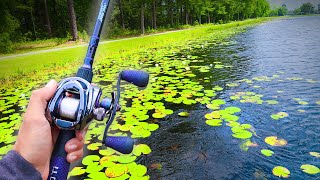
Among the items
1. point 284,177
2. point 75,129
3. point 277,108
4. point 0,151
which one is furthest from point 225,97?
point 75,129

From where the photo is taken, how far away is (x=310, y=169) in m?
2.91

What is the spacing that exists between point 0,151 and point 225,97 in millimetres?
4020

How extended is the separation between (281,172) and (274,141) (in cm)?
73

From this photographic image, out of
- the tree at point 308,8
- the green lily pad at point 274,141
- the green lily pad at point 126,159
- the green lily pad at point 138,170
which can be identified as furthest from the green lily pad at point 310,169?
the tree at point 308,8

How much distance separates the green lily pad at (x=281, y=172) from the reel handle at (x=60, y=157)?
2455mm

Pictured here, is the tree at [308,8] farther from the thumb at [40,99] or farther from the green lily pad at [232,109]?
the thumb at [40,99]

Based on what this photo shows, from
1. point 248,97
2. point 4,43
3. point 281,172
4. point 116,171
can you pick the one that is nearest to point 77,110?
point 116,171

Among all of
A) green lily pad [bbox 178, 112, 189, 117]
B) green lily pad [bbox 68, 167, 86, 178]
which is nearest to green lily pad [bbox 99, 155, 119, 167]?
green lily pad [bbox 68, 167, 86, 178]

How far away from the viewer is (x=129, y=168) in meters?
3.00

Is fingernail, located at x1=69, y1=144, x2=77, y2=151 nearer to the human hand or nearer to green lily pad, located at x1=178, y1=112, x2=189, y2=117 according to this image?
the human hand

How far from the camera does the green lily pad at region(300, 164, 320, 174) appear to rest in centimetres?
287

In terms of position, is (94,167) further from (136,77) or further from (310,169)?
(310,169)

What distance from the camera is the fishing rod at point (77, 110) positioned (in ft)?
3.66

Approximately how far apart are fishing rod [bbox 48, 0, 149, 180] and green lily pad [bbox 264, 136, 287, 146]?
2.84 meters
